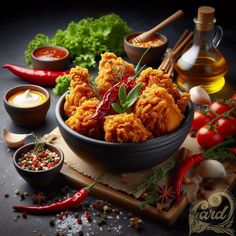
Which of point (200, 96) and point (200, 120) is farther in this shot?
point (200, 96)

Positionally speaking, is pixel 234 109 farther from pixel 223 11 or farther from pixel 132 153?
pixel 223 11

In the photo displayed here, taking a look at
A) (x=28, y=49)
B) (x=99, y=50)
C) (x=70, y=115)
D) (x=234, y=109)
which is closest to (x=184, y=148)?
(x=234, y=109)

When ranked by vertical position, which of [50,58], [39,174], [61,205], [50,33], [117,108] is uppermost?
[117,108]

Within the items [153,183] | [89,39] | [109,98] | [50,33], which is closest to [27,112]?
[109,98]

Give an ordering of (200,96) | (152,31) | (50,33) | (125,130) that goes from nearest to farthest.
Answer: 1. (125,130)
2. (200,96)
3. (152,31)
4. (50,33)

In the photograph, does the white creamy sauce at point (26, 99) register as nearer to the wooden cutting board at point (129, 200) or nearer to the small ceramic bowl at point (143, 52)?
the wooden cutting board at point (129, 200)

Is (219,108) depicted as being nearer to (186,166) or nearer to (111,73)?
(186,166)

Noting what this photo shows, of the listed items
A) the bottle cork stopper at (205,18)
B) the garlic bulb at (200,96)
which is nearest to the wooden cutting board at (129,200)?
the garlic bulb at (200,96)
